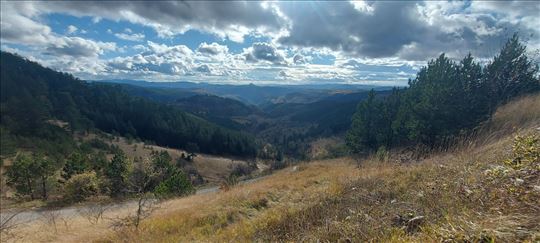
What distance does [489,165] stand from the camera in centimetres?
500

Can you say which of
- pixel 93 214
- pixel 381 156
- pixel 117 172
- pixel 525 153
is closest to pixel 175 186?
pixel 117 172

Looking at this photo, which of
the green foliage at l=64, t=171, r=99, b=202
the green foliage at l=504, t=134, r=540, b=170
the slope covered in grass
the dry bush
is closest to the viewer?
the slope covered in grass

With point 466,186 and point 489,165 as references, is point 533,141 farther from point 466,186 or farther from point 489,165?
point 466,186

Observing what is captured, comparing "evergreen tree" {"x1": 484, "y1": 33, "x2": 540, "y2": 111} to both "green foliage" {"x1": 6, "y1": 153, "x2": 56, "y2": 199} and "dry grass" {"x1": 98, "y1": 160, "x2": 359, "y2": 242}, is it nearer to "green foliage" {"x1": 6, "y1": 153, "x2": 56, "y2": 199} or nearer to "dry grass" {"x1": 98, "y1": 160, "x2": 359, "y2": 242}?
"dry grass" {"x1": 98, "y1": 160, "x2": 359, "y2": 242}

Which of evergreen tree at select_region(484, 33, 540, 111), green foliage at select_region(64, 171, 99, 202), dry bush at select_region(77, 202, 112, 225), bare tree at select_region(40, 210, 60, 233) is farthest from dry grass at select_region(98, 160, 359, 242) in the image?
evergreen tree at select_region(484, 33, 540, 111)

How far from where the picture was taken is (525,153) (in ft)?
13.9

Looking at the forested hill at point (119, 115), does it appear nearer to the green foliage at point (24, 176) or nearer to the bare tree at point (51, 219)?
the green foliage at point (24, 176)

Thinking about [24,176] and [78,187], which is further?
[24,176]

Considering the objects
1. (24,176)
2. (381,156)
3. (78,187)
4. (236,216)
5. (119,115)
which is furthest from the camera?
(119,115)

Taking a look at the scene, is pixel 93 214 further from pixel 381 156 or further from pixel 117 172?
pixel 117 172

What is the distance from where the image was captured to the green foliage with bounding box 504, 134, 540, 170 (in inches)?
157

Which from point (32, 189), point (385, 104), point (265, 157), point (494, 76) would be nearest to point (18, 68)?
point (265, 157)

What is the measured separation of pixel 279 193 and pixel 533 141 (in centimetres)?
620

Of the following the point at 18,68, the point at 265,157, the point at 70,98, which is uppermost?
the point at 18,68
